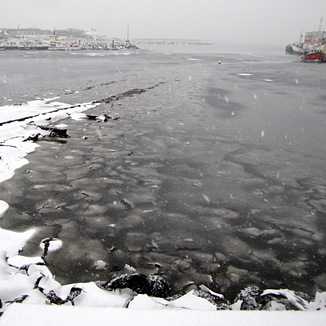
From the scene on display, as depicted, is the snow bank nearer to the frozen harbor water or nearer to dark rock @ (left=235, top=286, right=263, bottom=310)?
dark rock @ (left=235, top=286, right=263, bottom=310)

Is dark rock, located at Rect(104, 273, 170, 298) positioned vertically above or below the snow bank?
below

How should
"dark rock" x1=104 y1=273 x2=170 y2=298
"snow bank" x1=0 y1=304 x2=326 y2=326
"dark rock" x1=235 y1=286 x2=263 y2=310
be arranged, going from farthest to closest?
"dark rock" x1=104 y1=273 x2=170 y2=298
"dark rock" x1=235 y1=286 x2=263 y2=310
"snow bank" x1=0 y1=304 x2=326 y2=326

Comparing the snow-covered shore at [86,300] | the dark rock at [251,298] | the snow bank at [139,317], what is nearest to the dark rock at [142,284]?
the snow-covered shore at [86,300]

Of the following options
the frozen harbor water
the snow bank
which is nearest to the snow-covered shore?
the snow bank

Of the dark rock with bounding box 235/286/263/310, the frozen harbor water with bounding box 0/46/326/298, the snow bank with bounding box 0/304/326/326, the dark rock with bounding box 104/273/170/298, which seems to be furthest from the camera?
the frozen harbor water with bounding box 0/46/326/298

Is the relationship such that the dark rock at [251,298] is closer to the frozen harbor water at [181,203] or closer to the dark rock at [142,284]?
the frozen harbor water at [181,203]

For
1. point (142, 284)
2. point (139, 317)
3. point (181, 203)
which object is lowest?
point (142, 284)

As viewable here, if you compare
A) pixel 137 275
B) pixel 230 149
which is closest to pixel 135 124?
pixel 230 149

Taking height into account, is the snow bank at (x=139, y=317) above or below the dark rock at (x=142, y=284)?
above

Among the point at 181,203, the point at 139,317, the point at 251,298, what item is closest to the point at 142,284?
the point at 139,317

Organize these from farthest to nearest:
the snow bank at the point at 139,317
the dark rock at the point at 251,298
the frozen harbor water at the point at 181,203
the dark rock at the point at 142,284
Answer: the frozen harbor water at the point at 181,203
the dark rock at the point at 142,284
the dark rock at the point at 251,298
the snow bank at the point at 139,317

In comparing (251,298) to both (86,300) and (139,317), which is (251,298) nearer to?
(139,317)

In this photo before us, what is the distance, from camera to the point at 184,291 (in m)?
2.75

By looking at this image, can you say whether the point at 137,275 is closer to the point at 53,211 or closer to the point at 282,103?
the point at 53,211
